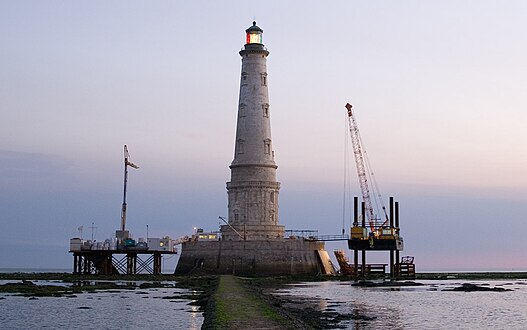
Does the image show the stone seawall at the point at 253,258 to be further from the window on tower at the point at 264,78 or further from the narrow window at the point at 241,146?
the window on tower at the point at 264,78

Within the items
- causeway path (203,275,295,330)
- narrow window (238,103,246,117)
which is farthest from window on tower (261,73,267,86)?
causeway path (203,275,295,330)

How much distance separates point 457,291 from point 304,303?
24.5 metres

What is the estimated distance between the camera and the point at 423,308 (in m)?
47.8

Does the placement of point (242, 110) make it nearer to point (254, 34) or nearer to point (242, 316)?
point (254, 34)

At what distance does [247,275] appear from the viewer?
8062 cm

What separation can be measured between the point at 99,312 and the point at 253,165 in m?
44.4

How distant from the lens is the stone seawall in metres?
80.8

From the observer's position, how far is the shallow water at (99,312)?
36.6m

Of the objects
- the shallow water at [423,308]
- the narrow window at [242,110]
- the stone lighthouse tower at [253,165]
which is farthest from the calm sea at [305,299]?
the narrow window at [242,110]

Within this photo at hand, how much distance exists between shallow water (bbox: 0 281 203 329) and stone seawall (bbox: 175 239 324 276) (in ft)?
88.7

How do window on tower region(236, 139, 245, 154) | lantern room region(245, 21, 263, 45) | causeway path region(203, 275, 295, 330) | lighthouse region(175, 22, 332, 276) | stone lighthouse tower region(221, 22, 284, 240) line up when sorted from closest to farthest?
causeway path region(203, 275, 295, 330) < lighthouse region(175, 22, 332, 276) < stone lighthouse tower region(221, 22, 284, 240) < window on tower region(236, 139, 245, 154) < lantern room region(245, 21, 263, 45)

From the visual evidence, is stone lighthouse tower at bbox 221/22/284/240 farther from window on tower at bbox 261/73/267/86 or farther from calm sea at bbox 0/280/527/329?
calm sea at bbox 0/280/527/329

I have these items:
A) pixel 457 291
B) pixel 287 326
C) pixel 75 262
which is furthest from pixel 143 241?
pixel 287 326

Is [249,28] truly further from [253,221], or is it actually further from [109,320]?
[109,320]
